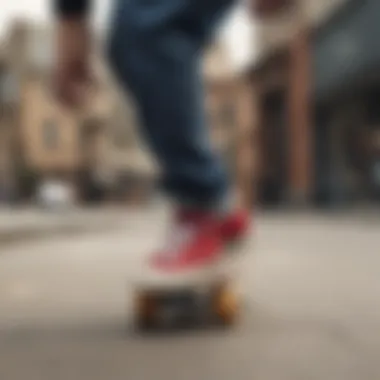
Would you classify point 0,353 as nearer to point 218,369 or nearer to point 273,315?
point 218,369

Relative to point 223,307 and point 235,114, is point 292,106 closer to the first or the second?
point 235,114

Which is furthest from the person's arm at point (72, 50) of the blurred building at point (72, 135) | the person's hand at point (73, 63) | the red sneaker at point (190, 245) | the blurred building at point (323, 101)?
the blurred building at point (72, 135)

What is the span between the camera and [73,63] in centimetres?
130

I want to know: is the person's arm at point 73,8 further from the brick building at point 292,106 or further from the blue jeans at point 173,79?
the brick building at point 292,106

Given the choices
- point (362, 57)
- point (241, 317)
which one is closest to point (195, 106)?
point (241, 317)

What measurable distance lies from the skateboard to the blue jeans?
0.11 meters

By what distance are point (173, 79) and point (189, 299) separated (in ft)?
0.90

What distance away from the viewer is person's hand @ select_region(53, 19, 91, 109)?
129 centimetres

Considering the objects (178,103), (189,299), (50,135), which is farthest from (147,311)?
(50,135)

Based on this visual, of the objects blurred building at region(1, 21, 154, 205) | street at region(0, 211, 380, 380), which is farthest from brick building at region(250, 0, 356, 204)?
street at region(0, 211, 380, 380)

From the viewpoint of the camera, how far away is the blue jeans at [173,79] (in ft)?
3.85

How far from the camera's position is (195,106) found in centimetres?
122

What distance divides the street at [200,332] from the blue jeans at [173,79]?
0.51ft

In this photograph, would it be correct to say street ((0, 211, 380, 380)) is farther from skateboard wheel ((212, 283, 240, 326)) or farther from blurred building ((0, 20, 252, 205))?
blurred building ((0, 20, 252, 205))
